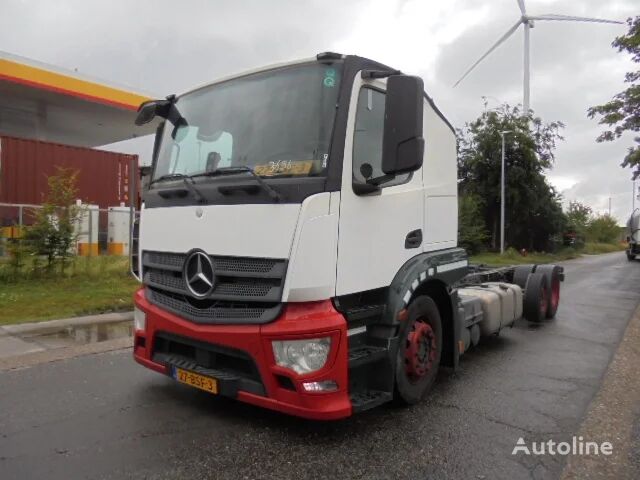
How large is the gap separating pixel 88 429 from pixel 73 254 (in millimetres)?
7945

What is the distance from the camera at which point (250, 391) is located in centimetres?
351

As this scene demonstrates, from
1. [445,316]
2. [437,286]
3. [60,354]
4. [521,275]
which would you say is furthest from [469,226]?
[60,354]

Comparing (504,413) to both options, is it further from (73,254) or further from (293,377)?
(73,254)

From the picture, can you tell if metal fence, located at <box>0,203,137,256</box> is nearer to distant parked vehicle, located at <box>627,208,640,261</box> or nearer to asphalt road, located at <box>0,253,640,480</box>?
asphalt road, located at <box>0,253,640,480</box>

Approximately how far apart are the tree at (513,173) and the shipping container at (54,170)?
63.3 feet

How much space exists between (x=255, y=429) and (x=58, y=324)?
4.83 metres

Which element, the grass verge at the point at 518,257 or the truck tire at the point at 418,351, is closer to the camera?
the truck tire at the point at 418,351

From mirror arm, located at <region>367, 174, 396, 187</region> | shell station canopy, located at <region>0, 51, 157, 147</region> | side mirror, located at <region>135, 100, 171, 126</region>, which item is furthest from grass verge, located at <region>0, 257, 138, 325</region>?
shell station canopy, located at <region>0, 51, 157, 147</region>

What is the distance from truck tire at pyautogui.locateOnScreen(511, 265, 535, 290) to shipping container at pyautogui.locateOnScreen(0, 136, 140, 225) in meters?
10.7

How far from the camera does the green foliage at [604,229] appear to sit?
211ft

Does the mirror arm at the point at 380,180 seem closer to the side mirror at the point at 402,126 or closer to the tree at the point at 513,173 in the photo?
the side mirror at the point at 402,126

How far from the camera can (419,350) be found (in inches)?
168

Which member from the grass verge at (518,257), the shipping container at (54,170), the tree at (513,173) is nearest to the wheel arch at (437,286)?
the shipping container at (54,170)

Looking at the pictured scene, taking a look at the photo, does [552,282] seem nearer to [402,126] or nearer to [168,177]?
[402,126]
